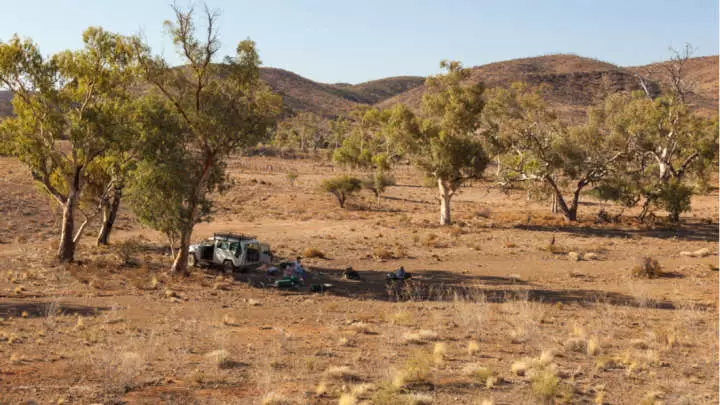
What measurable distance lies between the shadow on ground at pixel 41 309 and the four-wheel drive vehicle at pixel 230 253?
22.1ft

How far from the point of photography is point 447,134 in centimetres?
3791

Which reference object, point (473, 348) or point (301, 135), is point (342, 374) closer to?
point (473, 348)

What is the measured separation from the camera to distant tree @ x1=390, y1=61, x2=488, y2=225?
122 feet

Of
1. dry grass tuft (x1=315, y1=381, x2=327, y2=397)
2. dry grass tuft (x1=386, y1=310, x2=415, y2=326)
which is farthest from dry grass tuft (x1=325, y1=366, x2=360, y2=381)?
dry grass tuft (x1=386, y1=310, x2=415, y2=326)

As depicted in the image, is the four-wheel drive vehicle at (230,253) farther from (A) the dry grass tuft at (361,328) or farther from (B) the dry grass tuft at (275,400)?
(B) the dry grass tuft at (275,400)

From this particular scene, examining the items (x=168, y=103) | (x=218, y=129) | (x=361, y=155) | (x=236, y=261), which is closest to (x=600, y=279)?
(x=236, y=261)

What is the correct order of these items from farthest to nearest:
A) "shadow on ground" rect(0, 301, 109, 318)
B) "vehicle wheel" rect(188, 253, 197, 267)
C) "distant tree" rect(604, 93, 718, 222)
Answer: "distant tree" rect(604, 93, 718, 222)
"vehicle wheel" rect(188, 253, 197, 267)
"shadow on ground" rect(0, 301, 109, 318)

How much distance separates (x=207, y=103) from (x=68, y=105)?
A: 251 inches

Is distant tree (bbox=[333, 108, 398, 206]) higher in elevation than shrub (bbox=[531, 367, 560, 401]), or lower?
higher

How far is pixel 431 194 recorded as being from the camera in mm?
63719

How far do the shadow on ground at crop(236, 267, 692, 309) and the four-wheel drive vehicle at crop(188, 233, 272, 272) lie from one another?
743mm

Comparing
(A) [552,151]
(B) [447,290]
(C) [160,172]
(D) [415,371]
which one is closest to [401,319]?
(D) [415,371]

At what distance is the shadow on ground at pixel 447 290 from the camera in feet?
63.1

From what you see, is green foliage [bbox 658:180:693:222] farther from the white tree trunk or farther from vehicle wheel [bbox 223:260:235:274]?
vehicle wheel [bbox 223:260:235:274]
